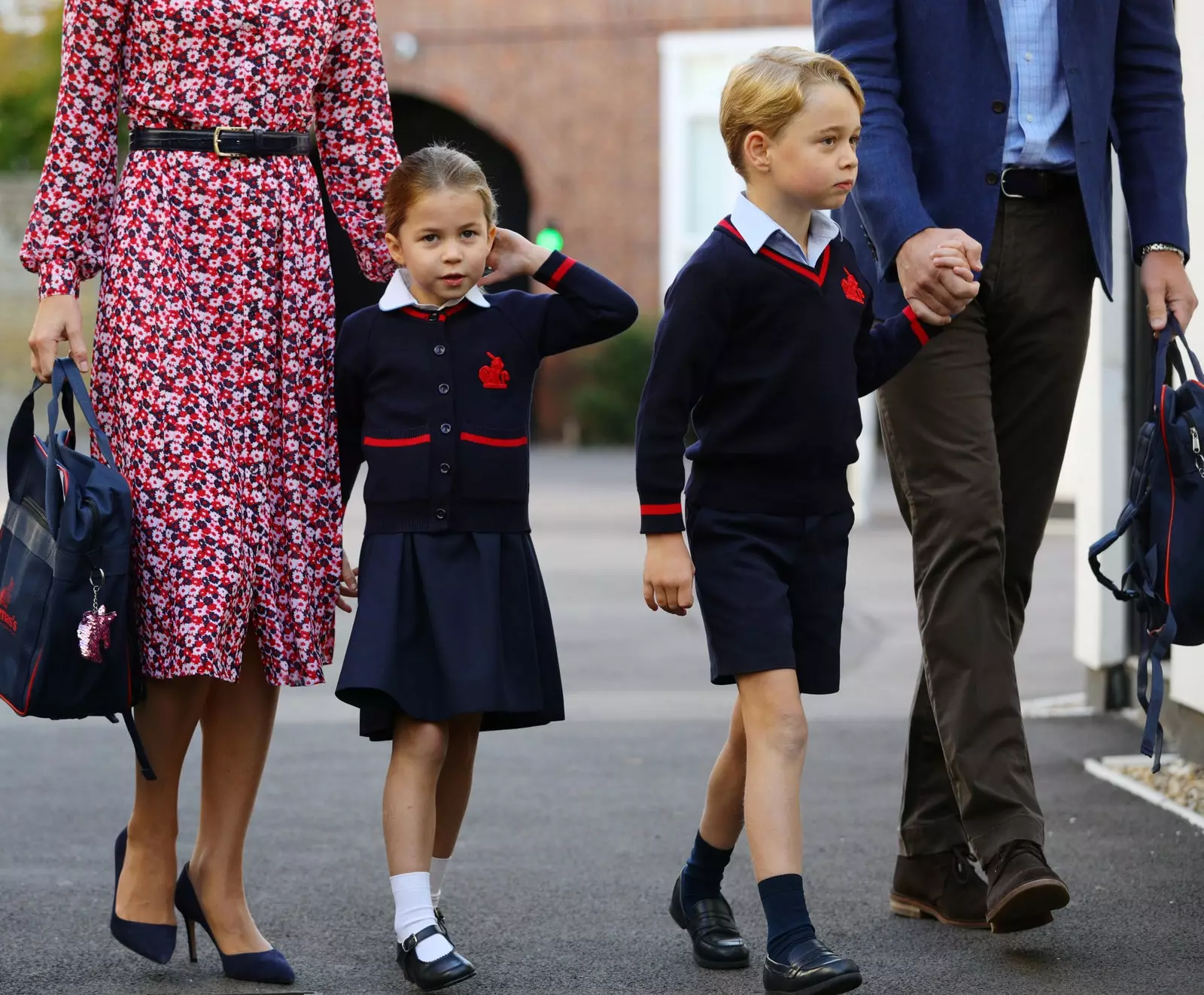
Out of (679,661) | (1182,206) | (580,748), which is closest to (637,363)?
(679,661)

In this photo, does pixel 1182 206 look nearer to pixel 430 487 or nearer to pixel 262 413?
pixel 430 487

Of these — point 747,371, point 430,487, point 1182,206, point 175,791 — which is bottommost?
point 175,791

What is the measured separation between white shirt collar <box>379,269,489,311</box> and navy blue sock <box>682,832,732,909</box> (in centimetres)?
110

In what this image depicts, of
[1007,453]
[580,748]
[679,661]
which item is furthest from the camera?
[679,661]

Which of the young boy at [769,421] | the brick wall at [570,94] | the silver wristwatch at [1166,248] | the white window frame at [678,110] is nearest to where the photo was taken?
the young boy at [769,421]

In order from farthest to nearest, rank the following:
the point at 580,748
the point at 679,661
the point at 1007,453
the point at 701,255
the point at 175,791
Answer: the point at 679,661, the point at 580,748, the point at 1007,453, the point at 175,791, the point at 701,255

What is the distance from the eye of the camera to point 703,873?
3633 millimetres

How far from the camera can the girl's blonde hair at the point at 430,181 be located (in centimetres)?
344

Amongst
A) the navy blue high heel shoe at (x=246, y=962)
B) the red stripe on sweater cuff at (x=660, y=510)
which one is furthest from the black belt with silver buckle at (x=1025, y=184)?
the navy blue high heel shoe at (x=246, y=962)

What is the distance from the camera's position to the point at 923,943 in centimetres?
366

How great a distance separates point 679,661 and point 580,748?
6.71 ft

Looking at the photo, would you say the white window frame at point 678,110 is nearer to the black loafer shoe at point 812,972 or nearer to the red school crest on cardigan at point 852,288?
the red school crest on cardigan at point 852,288

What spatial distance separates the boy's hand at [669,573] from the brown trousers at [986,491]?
0.54 meters

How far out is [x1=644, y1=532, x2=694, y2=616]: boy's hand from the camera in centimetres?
325
